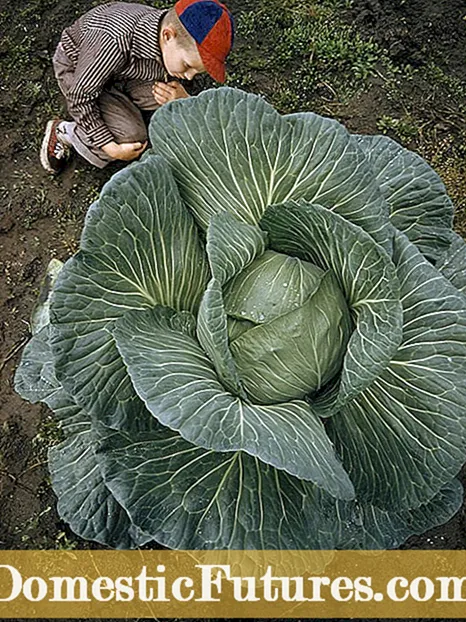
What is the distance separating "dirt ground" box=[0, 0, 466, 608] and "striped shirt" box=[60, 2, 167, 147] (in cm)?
46

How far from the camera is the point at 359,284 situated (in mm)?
1733

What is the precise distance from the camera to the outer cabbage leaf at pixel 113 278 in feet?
5.59

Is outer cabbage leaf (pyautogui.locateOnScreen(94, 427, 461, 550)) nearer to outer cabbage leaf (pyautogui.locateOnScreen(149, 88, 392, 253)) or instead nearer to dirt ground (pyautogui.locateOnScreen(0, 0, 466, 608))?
outer cabbage leaf (pyautogui.locateOnScreen(149, 88, 392, 253))

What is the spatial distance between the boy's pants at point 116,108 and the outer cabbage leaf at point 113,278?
1379 millimetres

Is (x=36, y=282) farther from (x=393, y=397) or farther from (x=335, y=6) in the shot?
(x=335, y=6)

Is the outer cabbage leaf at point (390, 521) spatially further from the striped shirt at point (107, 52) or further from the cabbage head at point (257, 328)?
the striped shirt at point (107, 52)

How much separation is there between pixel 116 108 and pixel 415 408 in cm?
187

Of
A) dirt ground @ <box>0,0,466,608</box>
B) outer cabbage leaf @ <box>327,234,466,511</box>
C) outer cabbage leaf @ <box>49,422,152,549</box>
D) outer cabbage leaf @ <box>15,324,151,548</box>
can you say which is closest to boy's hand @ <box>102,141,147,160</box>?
dirt ground @ <box>0,0,466,608</box>

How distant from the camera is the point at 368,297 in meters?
1.73

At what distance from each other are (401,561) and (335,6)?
8.95 feet

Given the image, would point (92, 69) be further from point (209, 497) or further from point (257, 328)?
point (209, 497)

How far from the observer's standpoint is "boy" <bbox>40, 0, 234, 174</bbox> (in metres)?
2.70

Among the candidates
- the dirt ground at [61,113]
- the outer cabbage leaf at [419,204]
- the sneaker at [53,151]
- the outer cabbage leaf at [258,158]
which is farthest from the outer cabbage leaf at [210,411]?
the sneaker at [53,151]

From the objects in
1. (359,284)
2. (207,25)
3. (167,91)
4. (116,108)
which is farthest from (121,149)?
(359,284)
